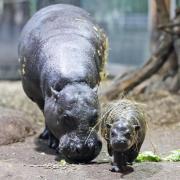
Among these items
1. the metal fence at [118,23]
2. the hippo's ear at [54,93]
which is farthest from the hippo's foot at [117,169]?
the metal fence at [118,23]

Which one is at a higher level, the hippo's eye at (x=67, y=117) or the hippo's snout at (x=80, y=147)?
the hippo's eye at (x=67, y=117)

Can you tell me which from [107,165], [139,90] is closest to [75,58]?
[107,165]

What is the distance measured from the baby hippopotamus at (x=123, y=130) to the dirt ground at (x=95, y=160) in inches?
3.8

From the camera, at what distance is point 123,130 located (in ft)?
11.6

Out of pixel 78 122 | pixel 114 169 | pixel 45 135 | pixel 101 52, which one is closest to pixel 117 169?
pixel 114 169

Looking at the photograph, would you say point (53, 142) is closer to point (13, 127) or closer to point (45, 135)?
point (45, 135)

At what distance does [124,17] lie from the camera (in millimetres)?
9891

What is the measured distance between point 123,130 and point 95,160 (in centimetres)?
79

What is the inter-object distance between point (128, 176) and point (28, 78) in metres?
1.92

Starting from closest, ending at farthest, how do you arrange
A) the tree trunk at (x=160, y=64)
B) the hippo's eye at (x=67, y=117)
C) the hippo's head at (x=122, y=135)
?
the hippo's head at (x=122, y=135) → the hippo's eye at (x=67, y=117) → the tree trunk at (x=160, y=64)

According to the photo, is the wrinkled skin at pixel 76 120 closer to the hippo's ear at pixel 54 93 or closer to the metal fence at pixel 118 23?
the hippo's ear at pixel 54 93

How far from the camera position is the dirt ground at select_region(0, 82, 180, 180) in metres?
3.51

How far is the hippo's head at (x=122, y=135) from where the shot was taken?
3467mm

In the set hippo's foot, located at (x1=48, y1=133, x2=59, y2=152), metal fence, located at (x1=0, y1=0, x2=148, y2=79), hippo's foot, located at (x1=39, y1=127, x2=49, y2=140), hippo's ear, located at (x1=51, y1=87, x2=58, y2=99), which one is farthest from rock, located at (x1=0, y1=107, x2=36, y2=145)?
metal fence, located at (x1=0, y1=0, x2=148, y2=79)
